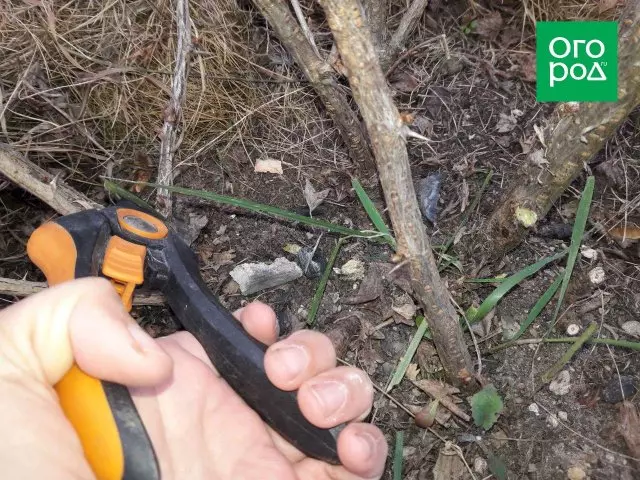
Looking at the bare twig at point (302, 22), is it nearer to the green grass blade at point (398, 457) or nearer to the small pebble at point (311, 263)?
the small pebble at point (311, 263)

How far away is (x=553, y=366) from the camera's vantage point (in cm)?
145

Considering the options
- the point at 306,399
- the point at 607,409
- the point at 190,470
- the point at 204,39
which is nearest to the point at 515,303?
the point at 607,409

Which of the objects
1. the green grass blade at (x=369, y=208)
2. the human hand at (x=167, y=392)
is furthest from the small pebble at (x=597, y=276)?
the human hand at (x=167, y=392)

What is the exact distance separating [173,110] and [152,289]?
1.76ft

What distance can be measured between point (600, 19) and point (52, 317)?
69.7 inches

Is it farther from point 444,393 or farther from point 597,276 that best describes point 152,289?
point 597,276

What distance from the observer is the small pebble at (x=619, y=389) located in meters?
1.44

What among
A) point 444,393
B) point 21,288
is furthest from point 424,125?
point 21,288

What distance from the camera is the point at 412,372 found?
1.54 meters

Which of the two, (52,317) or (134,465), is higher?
(52,317)

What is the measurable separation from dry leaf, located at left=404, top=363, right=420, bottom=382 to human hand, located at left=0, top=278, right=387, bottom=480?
324 mm

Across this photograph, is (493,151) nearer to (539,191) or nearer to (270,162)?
(539,191)

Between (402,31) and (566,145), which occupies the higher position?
(402,31)

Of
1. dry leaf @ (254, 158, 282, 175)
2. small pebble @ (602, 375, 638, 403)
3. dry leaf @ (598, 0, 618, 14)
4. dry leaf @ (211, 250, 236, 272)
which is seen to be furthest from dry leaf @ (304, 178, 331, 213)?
dry leaf @ (598, 0, 618, 14)
